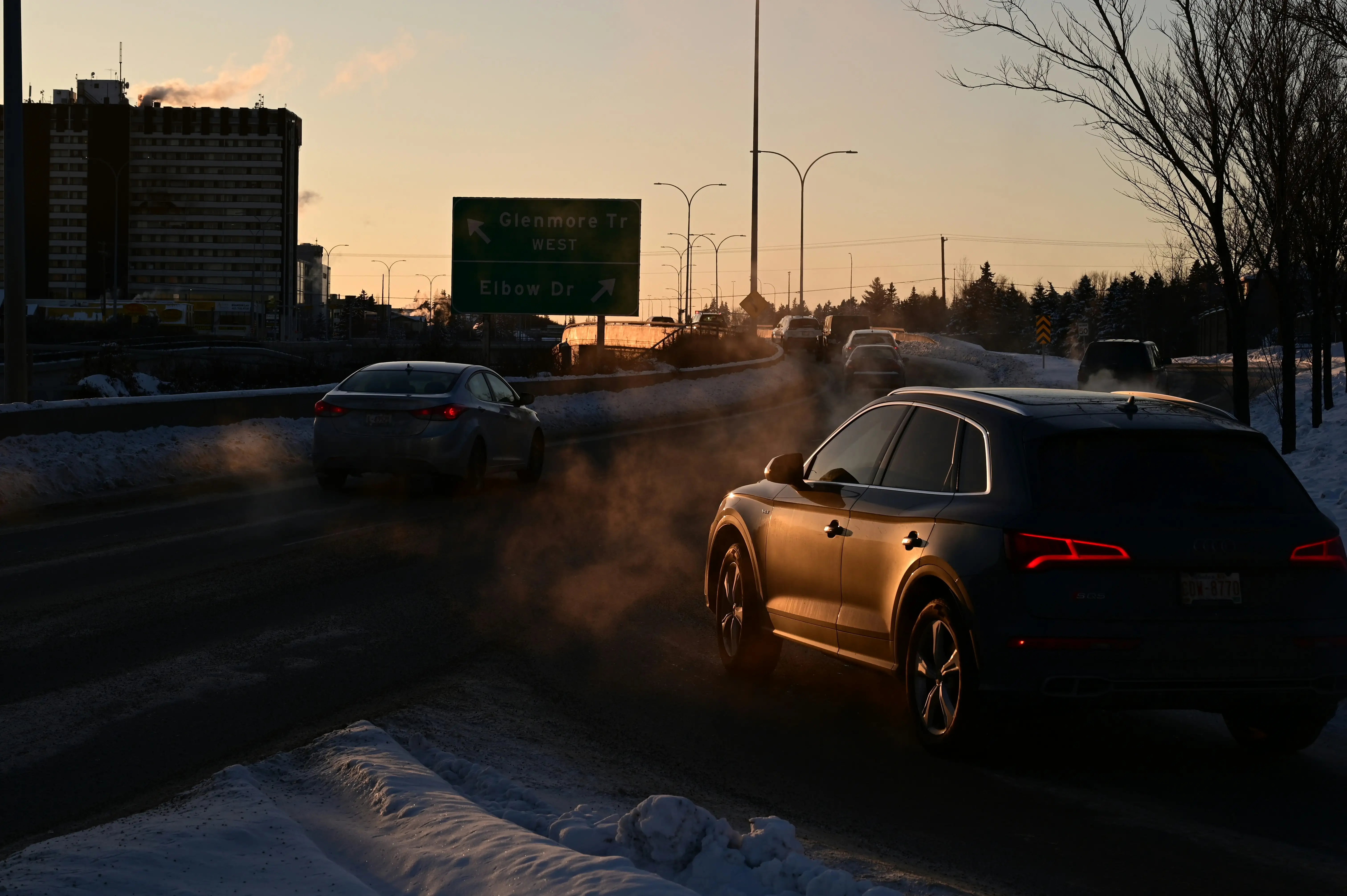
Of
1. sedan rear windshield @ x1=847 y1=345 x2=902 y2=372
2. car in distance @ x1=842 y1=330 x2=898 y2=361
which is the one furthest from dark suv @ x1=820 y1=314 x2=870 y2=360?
sedan rear windshield @ x1=847 y1=345 x2=902 y2=372

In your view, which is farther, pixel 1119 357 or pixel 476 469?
pixel 1119 357

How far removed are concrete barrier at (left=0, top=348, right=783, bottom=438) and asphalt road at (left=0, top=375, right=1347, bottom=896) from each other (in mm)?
4391

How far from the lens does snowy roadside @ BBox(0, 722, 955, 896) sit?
172 inches

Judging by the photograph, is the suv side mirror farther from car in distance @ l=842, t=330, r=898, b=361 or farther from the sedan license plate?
car in distance @ l=842, t=330, r=898, b=361

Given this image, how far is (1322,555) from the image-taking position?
629 centimetres

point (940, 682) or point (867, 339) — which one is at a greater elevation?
point (867, 339)

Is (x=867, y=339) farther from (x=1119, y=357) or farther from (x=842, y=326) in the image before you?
(x=842, y=326)

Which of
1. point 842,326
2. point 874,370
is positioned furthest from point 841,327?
point 874,370

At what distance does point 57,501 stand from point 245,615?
7.96m

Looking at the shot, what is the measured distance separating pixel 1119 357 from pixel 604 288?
13182mm

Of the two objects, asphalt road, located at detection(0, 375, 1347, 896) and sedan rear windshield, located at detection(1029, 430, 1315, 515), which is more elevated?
sedan rear windshield, located at detection(1029, 430, 1315, 515)

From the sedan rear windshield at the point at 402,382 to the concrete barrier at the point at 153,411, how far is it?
10.4ft

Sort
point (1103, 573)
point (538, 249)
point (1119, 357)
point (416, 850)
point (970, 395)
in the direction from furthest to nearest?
point (538, 249)
point (1119, 357)
point (970, 395)
point (1103, 573)
point (416, 850)

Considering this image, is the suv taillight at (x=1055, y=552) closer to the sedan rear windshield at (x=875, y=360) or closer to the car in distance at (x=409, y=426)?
the car in distance at (x=409, y=426)
